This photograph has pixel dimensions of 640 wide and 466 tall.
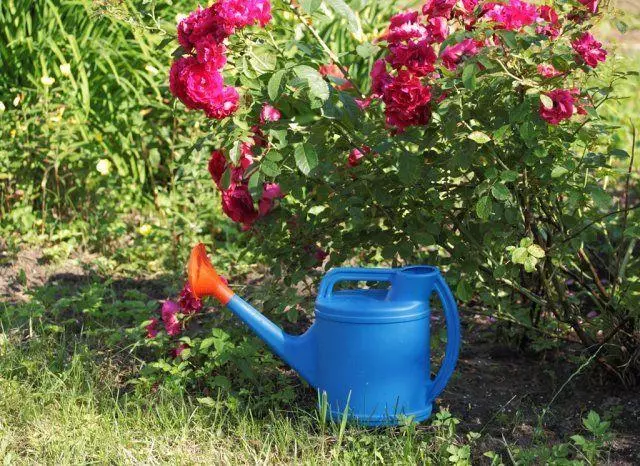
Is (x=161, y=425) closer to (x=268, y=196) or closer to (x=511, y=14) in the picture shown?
(x=268, y=196)

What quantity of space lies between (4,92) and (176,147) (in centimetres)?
72

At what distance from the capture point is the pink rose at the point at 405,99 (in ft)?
6.29

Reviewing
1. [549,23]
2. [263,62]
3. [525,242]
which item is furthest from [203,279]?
[549,23]

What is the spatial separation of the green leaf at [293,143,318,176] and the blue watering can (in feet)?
0.88

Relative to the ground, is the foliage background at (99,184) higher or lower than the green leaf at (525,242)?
lower

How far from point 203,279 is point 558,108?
91 cm

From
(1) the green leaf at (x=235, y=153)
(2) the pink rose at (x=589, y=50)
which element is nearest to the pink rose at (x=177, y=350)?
(1) the green leaf at (x=235, y=153)

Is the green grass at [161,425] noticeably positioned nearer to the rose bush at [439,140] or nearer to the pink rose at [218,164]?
the rose bush at [439,140]

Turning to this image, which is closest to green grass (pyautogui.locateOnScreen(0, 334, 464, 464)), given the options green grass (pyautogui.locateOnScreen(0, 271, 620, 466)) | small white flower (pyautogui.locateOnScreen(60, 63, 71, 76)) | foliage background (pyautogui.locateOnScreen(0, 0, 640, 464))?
green grass (pyautogui.locateOnScreen(0, 271, 620, 466))

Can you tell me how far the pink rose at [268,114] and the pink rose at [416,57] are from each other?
33 cm

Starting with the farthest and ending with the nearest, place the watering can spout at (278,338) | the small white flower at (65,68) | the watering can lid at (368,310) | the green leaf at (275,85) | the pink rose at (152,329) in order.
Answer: the small white flower at (65,68) < the pink rose at (152,329) < the watering can spout at (278,338) < the watering can lid at (368,310) < the green leaf at (275,85)

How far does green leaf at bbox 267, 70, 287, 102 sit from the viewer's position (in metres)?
1.91

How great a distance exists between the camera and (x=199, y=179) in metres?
3.63

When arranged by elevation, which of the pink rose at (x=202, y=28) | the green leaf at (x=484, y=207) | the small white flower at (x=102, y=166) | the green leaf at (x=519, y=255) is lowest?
the small white flower at (x=102, y=166)
